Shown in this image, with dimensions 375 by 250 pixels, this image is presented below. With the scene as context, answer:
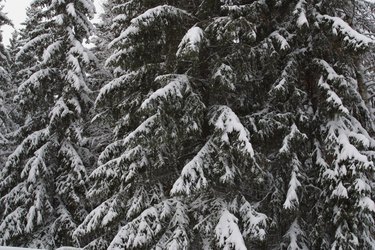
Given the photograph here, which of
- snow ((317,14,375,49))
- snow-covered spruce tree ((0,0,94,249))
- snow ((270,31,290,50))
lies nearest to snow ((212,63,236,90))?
snow ((270,31,290,50))

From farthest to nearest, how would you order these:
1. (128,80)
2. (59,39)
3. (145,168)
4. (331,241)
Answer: (59,39) < (128,80) < (145,168) < (331,241)

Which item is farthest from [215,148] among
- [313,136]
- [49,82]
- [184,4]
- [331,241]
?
[49,82]

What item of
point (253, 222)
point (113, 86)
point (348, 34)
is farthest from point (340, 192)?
point (113, 86)

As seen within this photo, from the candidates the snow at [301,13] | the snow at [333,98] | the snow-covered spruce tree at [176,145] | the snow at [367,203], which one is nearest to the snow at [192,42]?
the snow-covered spruce tree at [176,145]

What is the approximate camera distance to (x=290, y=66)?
924 cm

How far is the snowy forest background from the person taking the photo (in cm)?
823

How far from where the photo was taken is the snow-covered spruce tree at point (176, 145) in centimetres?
826

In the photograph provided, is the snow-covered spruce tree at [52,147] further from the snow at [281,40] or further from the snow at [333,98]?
the snow at [333,98]

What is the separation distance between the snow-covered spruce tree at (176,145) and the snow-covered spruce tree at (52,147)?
472 centimetres

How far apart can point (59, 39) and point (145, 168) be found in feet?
27.5

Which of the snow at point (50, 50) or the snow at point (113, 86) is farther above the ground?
the snow at point (113, 86)

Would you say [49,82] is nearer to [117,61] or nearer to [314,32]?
[117,61]

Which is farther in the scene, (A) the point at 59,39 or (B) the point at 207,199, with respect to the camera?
(A) the point at 59,39

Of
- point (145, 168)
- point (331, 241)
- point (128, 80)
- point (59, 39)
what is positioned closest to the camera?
point (331, 241)
